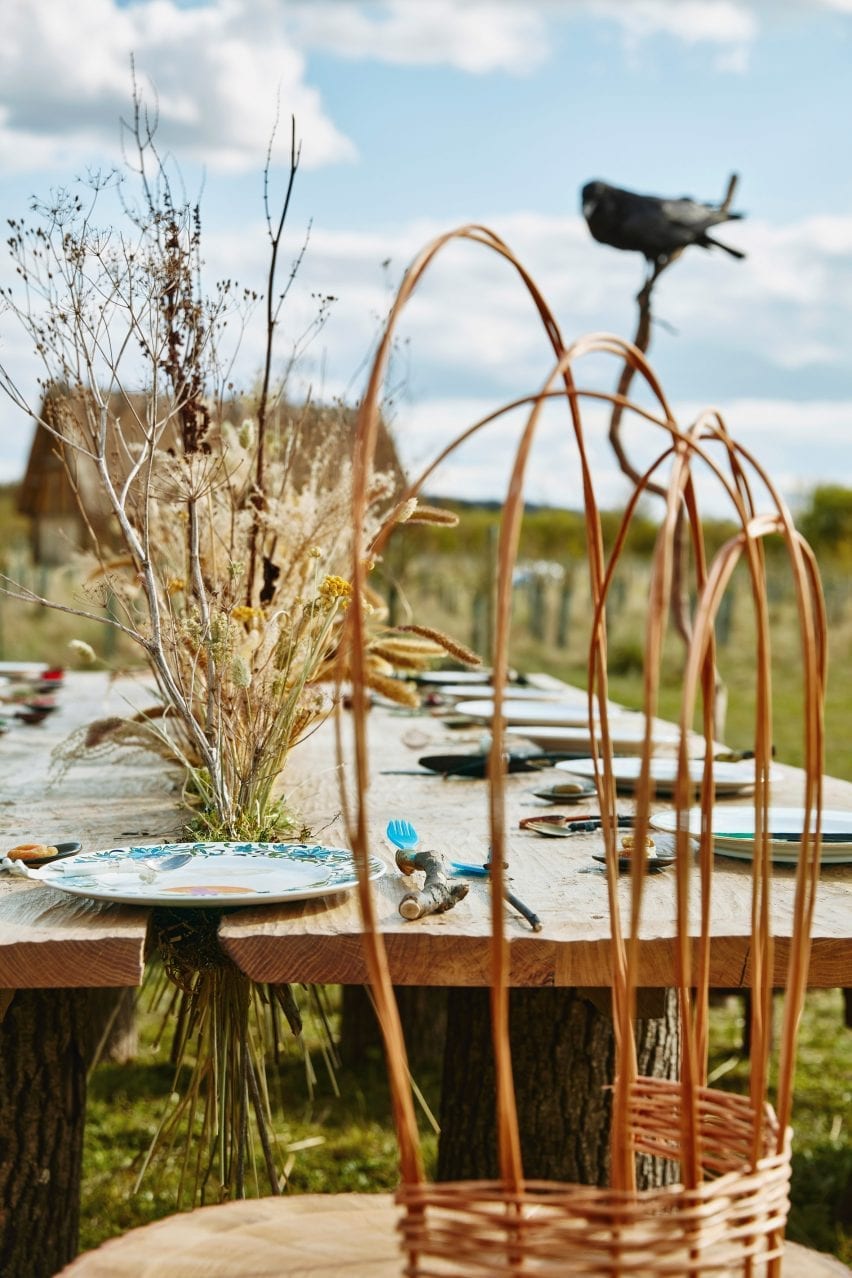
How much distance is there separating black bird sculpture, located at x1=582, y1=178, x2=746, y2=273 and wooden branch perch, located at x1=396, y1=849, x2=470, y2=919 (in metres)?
3.02

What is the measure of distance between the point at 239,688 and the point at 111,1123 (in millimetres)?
1965

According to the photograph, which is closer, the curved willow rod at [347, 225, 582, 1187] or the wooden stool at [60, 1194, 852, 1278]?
the curved willow rod at [347, 225, 582, 1187]

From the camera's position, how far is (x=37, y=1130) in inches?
81.4

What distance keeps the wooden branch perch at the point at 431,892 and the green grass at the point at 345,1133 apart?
137 centimetres

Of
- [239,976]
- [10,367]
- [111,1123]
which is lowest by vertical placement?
[111,1123]

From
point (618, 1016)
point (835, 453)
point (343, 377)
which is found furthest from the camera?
point (835, 453)

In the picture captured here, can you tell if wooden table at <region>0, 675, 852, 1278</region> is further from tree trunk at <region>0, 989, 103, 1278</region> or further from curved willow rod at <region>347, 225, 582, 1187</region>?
curved willow rod at <region>347, 225, 582, 1187</region>

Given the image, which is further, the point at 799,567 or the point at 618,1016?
the point at 618,1016

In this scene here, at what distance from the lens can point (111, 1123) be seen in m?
3.45

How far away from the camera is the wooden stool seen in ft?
3.59

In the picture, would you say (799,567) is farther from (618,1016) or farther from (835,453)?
(835,453)

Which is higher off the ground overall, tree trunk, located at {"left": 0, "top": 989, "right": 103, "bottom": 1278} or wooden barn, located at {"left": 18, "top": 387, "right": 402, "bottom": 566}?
wooden barn, located at {"left": 18, "top": 387, "right": 402, "bottom": 566}

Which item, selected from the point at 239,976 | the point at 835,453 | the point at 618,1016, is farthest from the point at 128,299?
the point at 835,453

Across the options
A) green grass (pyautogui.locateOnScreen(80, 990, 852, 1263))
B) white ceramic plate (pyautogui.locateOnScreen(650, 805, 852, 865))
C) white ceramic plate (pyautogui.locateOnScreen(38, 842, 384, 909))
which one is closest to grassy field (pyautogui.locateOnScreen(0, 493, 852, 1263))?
green grass (pyautogui.locateOnScreen(80, 990, 852, 1263))
